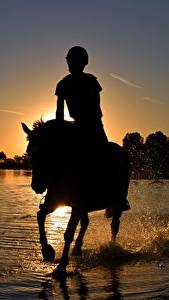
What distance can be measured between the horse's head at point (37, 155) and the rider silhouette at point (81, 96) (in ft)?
1.26

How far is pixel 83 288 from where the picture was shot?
20.7 feet

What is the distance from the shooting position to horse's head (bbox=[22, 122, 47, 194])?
25.1 ft

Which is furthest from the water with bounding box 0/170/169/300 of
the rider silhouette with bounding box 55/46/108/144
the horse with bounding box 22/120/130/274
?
the rider silhouette with bounding box 55/46/108/144

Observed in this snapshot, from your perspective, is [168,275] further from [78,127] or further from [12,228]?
[12,228]

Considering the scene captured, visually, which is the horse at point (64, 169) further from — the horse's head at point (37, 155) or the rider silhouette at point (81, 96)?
the rider silhouette at point (81, 96)

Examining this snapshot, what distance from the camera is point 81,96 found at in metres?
7.93

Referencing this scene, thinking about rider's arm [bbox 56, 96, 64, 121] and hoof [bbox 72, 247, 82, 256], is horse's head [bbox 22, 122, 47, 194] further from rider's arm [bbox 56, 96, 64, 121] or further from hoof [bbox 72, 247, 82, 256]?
hoof [bbox 72, 247, 82, 256]

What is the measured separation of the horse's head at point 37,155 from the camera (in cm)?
766

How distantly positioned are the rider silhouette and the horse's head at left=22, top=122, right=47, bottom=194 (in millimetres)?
385

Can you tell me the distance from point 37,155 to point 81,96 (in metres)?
1.06

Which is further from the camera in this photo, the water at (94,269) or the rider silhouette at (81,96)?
the rider silhouette at (81,96)

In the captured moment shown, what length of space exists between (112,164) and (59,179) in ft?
3.45

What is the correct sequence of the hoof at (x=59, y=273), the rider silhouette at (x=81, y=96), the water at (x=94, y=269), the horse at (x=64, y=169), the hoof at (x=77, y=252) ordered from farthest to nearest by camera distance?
the hoof at (x=77, y=252), the rider silhouette at (x=81, y=96), the horse at (x=64, y=169), the hoof at (x=59, y=273), the water at (x=94, y=269)

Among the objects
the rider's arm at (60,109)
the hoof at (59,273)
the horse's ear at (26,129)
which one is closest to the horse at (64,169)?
the horse's ear at (26,129)
